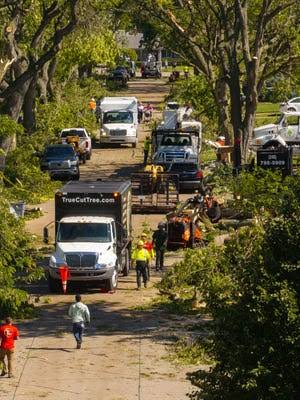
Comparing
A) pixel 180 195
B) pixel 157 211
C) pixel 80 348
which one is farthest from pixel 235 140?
pixel 80 348

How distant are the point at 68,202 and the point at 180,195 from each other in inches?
566

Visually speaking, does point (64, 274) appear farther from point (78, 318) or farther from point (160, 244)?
point (78, 318)

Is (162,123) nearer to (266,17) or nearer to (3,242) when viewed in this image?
(266,17)

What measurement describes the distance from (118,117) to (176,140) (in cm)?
1413

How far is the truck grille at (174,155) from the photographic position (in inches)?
1812

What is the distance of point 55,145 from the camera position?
50031mm

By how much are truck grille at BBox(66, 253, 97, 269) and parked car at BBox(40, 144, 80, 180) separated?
1973 centimetres

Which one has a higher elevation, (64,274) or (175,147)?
(64,274)

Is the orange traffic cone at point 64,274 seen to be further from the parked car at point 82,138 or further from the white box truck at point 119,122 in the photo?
the white box truck at point 119,122

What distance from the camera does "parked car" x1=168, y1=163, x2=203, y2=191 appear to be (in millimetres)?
44781

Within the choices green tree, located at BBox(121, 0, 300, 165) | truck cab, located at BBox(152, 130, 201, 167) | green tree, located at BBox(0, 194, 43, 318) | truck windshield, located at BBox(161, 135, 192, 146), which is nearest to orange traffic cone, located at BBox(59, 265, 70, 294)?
green tree, located at BBox(0, 194, 43, 318)

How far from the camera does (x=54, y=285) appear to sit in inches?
1145

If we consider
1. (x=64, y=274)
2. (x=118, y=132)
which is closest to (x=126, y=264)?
(x=64, y=274)

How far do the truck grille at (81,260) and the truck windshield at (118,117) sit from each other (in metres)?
33.0
